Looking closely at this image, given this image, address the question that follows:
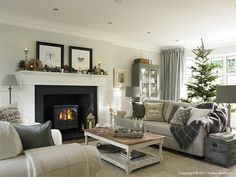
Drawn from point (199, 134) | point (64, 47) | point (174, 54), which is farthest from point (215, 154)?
point (174, 54)

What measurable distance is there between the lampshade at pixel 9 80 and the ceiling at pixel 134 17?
1.14m

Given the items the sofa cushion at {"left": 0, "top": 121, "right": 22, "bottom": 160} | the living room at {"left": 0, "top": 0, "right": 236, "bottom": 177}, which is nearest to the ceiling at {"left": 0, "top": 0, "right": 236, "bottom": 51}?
the living room at {"left": 0, "top": 0, "right": 236, "bottom": 177}

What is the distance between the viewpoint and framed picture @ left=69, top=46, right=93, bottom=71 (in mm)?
5031

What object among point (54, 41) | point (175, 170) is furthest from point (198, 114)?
point (54, 41)

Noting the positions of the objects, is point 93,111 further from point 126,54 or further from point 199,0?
point 199,0

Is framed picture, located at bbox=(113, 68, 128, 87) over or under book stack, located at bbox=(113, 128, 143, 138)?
over

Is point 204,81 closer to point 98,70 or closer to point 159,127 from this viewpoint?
point 159,127

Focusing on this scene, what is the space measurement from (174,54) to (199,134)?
163 inches

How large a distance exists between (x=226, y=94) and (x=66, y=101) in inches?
143

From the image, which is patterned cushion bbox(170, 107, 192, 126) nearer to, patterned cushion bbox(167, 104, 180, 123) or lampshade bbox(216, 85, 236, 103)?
patterned cushion bbox(167, 104, 180, 123)

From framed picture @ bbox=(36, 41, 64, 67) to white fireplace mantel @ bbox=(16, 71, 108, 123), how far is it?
315 millimetres

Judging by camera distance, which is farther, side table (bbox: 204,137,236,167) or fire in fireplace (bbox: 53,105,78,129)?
fire in fireplace (bbox: 53,105,78,129)

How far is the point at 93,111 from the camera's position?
5363mm

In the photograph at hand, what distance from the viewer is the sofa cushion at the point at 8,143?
175 centimetres
